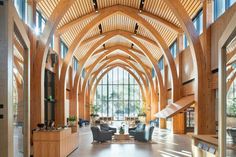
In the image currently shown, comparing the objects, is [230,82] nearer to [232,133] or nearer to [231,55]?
[231,55]

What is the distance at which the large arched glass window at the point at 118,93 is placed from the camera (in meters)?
42.0

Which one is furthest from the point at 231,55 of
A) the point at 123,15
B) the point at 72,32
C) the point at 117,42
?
the point at 117,42

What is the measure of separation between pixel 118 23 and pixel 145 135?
30.8 ft

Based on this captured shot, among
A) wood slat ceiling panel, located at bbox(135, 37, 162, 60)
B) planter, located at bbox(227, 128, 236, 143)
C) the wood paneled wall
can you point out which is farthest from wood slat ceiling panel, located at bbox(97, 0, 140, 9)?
planter, located at bbox(227, 128, 236, 143)

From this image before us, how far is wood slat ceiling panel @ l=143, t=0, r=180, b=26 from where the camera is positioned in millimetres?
16630

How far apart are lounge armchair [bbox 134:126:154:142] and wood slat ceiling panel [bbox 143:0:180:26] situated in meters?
6.10

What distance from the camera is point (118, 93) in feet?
139

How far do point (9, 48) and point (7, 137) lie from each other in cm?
99

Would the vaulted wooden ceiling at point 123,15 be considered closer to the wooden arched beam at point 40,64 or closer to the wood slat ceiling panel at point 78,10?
the wood slat ceiling panel at point 78,10

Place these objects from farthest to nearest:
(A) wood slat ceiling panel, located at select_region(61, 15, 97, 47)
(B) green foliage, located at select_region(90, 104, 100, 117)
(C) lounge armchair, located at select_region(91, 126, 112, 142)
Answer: (B) green foliage, located at select_region(90, 104, 100, 117)
(A) wood slat ceiling panel, located at select_region(61, 15, 97, 47)
(C) lounge armchair, located at select_region(91, 126, 112, 142)

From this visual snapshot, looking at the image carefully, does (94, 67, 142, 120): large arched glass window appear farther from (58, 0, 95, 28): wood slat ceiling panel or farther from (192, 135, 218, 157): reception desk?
(192, 135, 218, 157): reception desk

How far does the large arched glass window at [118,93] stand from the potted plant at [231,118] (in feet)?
124

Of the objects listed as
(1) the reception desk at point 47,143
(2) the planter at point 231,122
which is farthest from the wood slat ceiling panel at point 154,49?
(2) the planter at point 231,122

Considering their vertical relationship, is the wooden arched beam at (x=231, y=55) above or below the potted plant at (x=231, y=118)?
above
